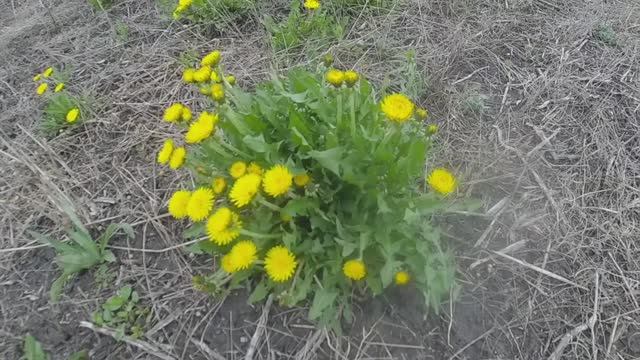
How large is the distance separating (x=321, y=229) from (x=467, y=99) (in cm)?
118

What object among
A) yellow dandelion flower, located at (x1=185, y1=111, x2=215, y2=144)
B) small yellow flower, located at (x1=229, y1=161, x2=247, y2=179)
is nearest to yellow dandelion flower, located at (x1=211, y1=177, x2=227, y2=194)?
small yellow flower, located at (x1=229, y1=161, x2=247, y2=179)

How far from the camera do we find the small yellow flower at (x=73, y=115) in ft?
8.16

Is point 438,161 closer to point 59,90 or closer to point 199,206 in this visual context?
point 199,206

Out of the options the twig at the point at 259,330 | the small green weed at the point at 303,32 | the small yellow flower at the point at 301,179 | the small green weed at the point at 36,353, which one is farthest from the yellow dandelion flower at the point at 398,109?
the small green weed at the point at 36,353

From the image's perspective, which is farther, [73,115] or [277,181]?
[73,115]

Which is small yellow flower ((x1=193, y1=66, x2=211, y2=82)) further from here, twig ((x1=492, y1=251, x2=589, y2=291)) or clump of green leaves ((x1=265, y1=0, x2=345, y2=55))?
twig ((x1=492, y1=251, x2=589, y2=291))

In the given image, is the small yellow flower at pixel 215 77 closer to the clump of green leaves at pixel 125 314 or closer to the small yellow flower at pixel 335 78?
the small yellow flower at pixel 335 78

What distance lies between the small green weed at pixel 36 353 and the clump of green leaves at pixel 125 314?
12 cm

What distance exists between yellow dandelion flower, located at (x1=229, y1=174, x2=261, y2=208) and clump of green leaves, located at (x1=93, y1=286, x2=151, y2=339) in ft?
2.23

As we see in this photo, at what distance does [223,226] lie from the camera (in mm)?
1497

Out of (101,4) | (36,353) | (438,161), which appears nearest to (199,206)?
(36,353)

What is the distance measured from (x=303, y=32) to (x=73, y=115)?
1326mm

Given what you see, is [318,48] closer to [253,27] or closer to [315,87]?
[253,27]

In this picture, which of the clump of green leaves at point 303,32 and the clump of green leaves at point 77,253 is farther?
the clump of green leaves at point 303,32
